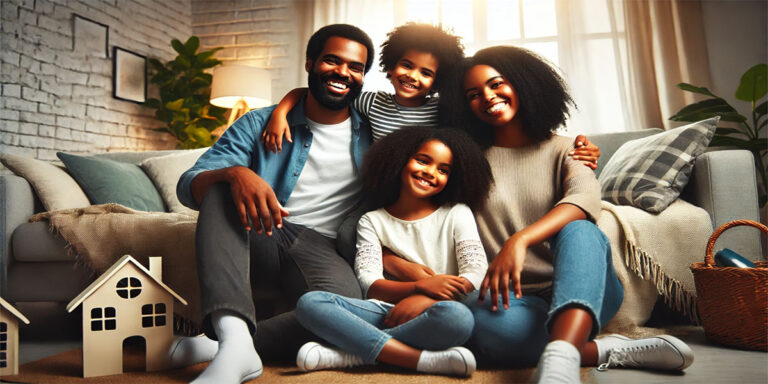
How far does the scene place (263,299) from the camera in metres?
1.65

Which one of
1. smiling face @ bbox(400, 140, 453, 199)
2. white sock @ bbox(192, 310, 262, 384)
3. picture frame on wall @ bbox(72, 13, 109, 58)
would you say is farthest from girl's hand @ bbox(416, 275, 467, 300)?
picture frame on wall @ bbox(72, 13, 109, 58)

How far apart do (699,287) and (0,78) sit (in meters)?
3.40

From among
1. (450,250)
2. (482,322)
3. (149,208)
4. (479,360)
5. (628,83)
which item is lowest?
(479,360)

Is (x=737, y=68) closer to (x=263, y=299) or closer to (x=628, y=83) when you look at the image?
(x=628, y=83)

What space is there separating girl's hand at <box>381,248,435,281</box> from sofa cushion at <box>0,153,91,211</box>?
139cm

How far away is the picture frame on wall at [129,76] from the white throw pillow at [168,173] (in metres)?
1.31

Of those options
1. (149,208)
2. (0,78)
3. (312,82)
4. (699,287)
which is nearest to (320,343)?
(312,82)

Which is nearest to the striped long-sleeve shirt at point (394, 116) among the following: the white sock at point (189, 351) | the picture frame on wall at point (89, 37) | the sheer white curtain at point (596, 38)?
the white sock at point (189, 351)

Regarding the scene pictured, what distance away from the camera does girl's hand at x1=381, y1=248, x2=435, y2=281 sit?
129cm

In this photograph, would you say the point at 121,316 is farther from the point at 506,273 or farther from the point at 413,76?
the point at 413,76

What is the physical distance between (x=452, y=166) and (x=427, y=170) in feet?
0.28

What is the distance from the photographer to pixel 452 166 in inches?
56.0

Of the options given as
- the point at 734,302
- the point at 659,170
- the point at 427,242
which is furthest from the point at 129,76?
the point at 734,302

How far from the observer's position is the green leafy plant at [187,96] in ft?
12.2
